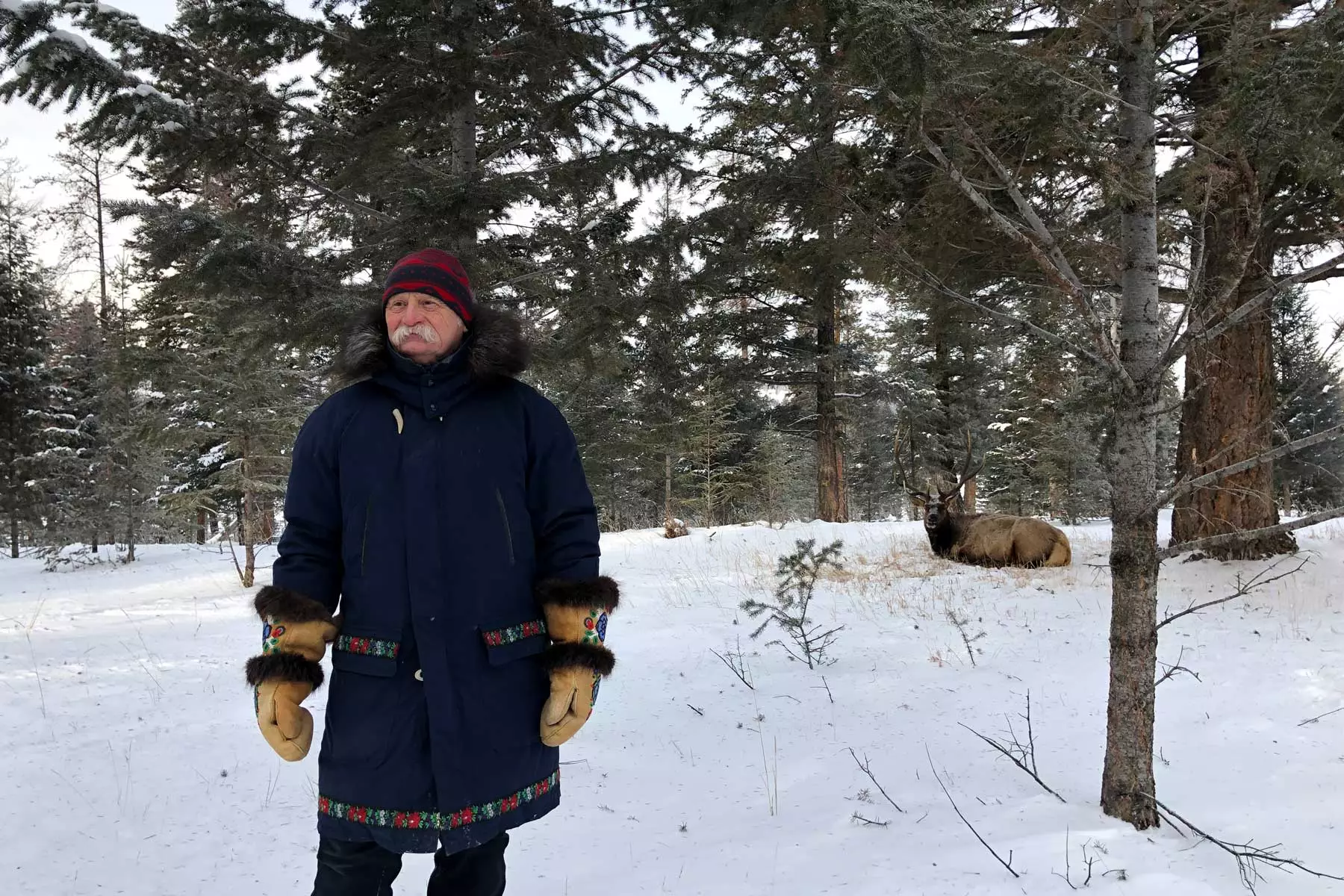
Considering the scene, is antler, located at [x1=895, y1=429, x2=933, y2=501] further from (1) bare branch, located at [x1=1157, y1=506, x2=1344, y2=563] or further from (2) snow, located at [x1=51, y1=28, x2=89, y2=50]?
(2) snow, located at [x1=51, y1=28, x2=89, y2=50]

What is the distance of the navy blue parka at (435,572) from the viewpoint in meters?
1.81

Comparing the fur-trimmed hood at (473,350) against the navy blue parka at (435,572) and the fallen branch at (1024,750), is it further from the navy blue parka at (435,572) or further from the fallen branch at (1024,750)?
the fallen branch at (1024,750)

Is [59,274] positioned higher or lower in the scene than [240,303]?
higher

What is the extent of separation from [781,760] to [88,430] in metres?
20.1

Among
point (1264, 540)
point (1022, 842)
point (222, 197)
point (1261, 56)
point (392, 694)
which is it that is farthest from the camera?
point (222, 197)

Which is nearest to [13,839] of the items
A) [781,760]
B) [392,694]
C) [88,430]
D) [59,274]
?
[392,694]

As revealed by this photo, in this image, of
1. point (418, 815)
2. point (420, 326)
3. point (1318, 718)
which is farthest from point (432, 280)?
point (1318, 718)

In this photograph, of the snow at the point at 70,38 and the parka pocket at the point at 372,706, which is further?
the snow at the point at 70,38

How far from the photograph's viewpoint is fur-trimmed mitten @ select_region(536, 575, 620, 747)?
1.93m

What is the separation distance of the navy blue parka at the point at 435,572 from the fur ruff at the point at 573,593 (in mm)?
30

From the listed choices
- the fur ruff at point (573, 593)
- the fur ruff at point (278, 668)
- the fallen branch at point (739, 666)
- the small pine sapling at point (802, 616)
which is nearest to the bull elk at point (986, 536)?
the small pine sapling at point (802, 616)

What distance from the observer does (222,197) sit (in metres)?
9.09

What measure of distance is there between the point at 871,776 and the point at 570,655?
88.2 inches

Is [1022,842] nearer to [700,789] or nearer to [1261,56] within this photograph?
[700,789]
